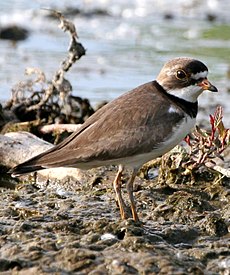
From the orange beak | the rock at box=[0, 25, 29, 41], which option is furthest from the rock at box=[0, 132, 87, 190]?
the rock at box=[0, 25, 29, 41]

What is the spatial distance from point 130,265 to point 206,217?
4.40ft

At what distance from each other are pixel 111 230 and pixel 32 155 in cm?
251

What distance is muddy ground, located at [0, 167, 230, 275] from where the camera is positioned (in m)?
5.90

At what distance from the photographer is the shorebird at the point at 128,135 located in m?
7.04

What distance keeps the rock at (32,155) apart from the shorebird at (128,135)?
1405mm

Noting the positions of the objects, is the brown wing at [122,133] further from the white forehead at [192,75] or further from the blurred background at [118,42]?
the blurred background at [118,42]

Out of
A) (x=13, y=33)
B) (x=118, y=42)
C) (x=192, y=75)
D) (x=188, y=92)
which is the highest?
(x=13, y=33)

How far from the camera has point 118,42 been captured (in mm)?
16047

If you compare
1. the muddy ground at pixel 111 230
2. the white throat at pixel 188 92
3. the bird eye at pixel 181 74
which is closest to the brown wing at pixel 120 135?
the white throat at pixel 188 92

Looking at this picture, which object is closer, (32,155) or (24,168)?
(24,168)

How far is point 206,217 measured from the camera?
7074 mm

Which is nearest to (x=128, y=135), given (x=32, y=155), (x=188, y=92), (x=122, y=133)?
(x=122, y=133)

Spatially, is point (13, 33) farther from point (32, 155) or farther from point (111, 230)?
point (111, 230)

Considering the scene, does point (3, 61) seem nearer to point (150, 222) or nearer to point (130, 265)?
point (150, 222)
